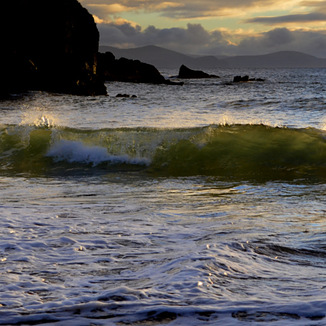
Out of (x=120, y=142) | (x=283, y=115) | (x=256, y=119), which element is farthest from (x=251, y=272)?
(x=283, y=115)

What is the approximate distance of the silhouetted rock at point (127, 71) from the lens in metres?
73.4

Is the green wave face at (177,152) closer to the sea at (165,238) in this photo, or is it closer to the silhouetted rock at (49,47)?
the sea at (165,238)

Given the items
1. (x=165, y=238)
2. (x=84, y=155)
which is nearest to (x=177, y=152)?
(x=84, y=155)

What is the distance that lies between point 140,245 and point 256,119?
18.0 metres

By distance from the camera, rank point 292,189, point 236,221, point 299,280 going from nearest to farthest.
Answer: point 299,280
point 236,221
point 292,189

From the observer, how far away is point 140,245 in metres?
4.35

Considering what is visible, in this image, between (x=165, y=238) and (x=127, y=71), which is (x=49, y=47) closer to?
(x=127, y=71)

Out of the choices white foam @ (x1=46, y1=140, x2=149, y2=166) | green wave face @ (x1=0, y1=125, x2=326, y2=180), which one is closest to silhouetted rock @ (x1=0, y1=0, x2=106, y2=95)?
green wave face @ (x1=0, y1=125, x2=326, y2=180)

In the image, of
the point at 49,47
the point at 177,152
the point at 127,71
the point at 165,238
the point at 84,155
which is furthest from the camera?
the point at 127,71

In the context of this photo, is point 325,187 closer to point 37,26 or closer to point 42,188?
point 42,188

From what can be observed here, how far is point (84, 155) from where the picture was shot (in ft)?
39.2

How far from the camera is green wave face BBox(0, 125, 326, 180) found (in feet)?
34.9

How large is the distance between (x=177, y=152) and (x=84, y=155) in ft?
7.25

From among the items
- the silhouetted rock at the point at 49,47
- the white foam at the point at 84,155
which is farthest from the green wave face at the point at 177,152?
the silhouetted rock at the point at 49,47
